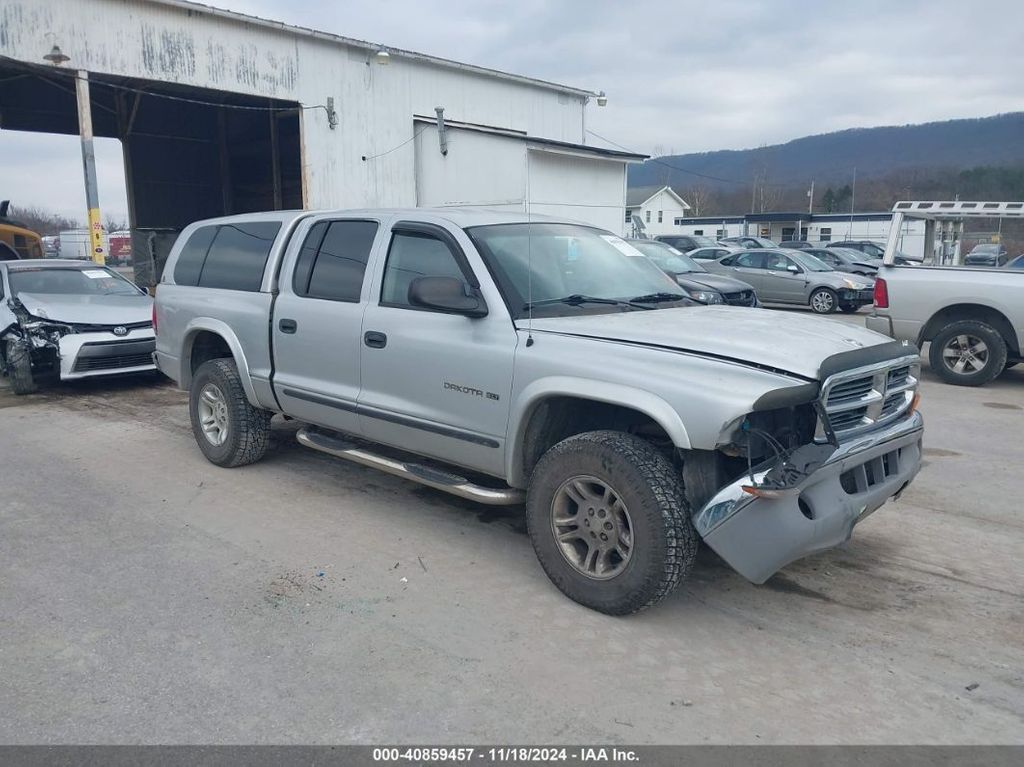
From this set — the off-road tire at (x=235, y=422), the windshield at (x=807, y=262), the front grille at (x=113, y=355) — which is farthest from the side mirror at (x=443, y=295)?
the windshield at (x=807, y=262)

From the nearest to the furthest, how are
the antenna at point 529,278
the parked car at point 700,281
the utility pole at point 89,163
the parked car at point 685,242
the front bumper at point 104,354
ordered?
the antenna at point 529,278 → the front bumper at point 104,354 → the parked car at point 700,281 → the utility pole at point 89,163 → the parked car at point 685,242

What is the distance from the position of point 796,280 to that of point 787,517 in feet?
54.6

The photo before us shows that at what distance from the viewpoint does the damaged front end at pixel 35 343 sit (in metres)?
9.31

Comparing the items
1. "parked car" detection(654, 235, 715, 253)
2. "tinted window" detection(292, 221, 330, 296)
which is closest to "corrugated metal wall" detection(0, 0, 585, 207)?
"parked car" detection(654, 235, 715, 253)

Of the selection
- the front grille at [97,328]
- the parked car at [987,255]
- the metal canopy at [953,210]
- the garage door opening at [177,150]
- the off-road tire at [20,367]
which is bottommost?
the off-road tire at [20,367]

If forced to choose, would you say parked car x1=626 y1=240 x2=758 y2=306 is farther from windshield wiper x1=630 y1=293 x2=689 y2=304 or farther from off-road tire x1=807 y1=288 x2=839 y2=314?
windshield wiper x1=630 y1=293 x2=689 y2=304

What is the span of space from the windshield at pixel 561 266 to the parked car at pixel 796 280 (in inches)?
570

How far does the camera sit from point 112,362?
955cm

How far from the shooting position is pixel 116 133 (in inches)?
1037

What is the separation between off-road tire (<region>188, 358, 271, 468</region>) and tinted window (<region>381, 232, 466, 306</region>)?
186cm

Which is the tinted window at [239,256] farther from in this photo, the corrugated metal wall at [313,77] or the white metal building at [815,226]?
the white metal building at [815,226]

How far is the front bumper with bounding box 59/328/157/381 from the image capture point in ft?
30.4
